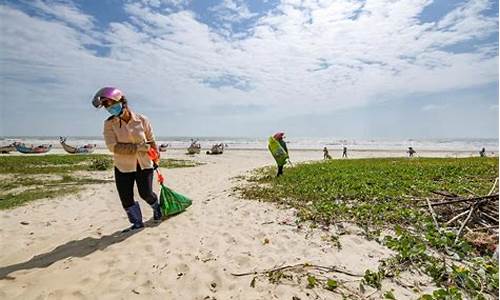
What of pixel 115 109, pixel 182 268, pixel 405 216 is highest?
pixel 115 109

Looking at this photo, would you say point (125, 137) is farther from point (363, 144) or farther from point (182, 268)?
point (363, 144)

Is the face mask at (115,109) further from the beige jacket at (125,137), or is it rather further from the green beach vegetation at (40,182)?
the green beach vegetation at (40,182)

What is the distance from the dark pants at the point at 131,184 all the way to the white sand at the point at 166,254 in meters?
0.61

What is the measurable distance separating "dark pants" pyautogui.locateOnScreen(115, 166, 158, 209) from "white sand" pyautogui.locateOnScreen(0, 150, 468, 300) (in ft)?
1.99

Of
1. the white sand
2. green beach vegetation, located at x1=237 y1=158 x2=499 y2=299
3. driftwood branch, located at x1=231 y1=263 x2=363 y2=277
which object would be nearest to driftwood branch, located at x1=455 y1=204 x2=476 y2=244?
green beach vegetation, located at x1=237 y1=158 x2=499 y2=299

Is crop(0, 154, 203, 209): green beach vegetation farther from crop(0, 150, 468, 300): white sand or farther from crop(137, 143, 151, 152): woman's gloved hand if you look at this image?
crop(137, 143, 151, 152): woman's gloved hand

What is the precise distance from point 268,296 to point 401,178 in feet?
28.2

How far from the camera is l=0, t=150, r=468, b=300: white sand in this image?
3715 millimetres

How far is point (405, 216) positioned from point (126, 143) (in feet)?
17.5

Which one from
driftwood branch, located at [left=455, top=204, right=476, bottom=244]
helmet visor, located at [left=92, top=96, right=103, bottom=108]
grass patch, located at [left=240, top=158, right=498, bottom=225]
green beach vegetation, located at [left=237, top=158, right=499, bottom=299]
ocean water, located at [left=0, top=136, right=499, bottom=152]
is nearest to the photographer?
green beach vegetation, located at [left=237, top=158, right=499, bottom=299]

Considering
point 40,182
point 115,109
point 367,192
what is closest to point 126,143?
point 115,109

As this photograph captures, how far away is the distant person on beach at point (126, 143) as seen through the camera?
5.24 m

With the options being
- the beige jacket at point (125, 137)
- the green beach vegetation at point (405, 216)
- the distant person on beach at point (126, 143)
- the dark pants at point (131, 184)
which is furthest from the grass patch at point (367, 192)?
the beige jacket at point (125, 137)

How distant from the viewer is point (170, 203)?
6.93 meters
